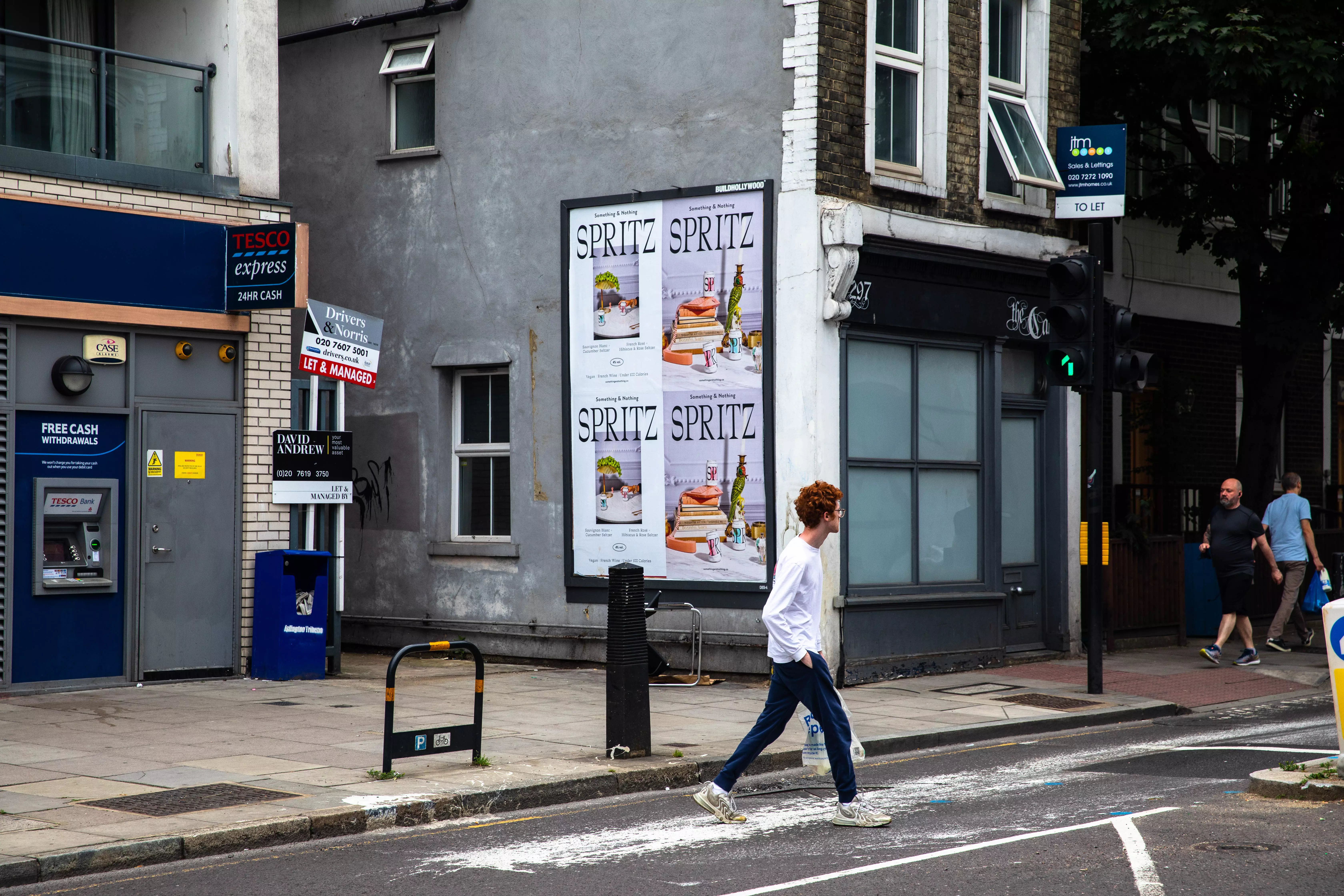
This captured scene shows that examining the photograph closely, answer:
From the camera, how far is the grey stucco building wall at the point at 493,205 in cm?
1448

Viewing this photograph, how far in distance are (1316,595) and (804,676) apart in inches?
406

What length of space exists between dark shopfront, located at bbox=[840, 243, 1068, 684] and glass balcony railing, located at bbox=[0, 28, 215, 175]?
6416mm

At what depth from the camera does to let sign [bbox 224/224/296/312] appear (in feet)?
43.2

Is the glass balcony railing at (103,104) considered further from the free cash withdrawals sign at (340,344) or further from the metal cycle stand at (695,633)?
the metal cycle stand at (695,633)

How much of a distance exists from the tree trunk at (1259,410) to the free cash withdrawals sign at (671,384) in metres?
7.99

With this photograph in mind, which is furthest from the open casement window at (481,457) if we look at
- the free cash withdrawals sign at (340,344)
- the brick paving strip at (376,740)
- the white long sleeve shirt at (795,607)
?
the white long sleeve shirt at (795,607)

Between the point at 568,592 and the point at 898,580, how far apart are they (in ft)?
11.2

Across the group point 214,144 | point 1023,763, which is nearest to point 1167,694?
point 1023,763

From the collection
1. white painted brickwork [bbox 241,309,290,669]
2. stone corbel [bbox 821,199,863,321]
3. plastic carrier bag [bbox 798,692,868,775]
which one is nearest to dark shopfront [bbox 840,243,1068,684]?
stone corbel [bbox 821,199,863,321]

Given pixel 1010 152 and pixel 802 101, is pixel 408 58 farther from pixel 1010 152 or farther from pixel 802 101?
pixel 1010 152

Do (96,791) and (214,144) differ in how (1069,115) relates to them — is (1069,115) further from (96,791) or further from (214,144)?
(96,791)

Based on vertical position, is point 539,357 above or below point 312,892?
above

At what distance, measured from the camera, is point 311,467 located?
13.9 meters

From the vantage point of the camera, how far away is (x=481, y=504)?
645 inches
